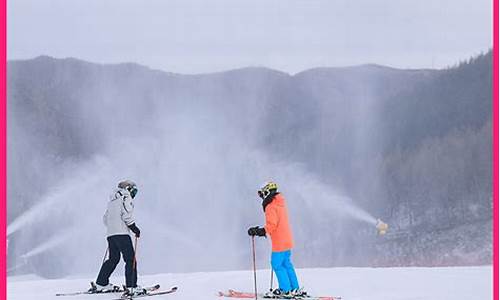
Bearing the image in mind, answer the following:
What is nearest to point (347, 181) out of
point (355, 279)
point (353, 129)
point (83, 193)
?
point (353, 129)

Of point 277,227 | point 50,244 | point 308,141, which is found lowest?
point 277,227

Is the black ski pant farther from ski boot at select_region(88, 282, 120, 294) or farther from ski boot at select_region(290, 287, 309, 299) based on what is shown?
ski boot at select_region(290, 287, 309, 299)

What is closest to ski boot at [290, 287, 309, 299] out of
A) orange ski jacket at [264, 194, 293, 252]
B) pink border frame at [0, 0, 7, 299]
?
orange ski jacket at [264, 194, 293, 252]

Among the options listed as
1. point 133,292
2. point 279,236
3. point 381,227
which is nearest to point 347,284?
point 279,236

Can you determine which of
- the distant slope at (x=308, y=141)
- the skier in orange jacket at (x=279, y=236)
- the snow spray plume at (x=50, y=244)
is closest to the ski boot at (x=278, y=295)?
the skier in orange jacket at (x=279, y=236)

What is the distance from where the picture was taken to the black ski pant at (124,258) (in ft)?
23.5

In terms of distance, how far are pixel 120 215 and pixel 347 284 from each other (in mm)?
2050

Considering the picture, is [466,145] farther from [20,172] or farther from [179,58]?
[20,172]

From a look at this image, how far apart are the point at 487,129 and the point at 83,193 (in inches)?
174

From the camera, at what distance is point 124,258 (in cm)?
721

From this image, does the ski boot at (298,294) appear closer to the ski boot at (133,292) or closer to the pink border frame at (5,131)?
the ski boot at (133,292)

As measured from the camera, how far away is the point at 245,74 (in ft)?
32.8

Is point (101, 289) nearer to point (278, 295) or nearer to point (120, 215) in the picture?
point (120, 215)

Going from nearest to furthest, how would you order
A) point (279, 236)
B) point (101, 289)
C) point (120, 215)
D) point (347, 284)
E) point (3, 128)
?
1. point (279, 236)
2. point (120, 215)
3. point (101, 289)
4. point (347, 284)
5. point (3, 128)
